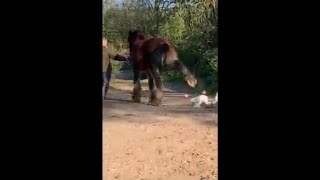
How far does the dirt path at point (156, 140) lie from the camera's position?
111 inches

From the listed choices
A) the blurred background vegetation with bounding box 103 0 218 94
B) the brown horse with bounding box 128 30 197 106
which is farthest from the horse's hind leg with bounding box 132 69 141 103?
the blurred background vegetation with bounding box 103 0 218 94

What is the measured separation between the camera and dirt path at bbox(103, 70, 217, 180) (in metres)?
2.83

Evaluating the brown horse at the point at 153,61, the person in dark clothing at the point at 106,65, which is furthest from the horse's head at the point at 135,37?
the person in dark clothing at the point at 106,65

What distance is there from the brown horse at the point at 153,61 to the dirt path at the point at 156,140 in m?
0.09

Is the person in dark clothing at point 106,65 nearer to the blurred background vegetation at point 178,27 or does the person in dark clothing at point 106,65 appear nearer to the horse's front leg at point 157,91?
the blurred background vegetation at point 178,27

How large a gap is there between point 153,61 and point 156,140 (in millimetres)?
575

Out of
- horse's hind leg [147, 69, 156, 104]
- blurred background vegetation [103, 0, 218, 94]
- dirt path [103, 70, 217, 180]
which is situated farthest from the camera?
horse's hind leg [147, 69, 156, 104]

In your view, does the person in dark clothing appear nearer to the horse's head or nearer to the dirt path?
the dirt path

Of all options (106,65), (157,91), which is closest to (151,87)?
(157,91)

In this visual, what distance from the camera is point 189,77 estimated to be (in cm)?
302

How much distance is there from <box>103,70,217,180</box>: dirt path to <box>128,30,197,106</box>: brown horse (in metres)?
0.09

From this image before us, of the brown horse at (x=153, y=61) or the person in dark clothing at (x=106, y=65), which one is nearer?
the person in dark clothing at (x=106, y=65)
